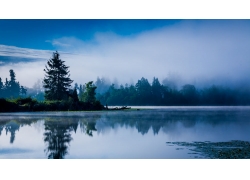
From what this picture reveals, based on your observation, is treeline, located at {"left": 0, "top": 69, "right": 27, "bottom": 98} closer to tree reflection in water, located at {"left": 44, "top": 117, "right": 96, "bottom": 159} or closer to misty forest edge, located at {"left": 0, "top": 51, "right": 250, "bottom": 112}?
misty forest edge, located at {"left": 0, "top": 51, "right": 250, "bottom": 112}

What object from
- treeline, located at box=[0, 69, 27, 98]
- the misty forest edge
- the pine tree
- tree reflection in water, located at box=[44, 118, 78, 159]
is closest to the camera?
tree reflection in water, located at box=[44, 118, 78, 159]

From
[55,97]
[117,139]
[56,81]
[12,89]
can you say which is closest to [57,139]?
[117,139]

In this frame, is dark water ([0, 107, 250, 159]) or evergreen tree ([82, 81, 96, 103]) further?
evergreen tree ([82, 81, 96, 103])

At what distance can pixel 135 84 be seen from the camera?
1461 cm

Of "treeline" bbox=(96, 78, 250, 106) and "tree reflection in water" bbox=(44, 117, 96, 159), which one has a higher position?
"treeline" bbox=(96, 78, 250, 106)

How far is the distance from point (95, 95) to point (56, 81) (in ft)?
7.90

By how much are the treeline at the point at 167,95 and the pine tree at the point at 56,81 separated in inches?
76.3

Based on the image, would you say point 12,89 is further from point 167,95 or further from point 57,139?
point 57,139

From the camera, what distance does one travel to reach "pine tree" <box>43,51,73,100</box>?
16.6 meters

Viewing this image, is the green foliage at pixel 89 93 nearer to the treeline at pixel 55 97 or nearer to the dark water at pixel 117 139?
the treeline at pixel 55 97

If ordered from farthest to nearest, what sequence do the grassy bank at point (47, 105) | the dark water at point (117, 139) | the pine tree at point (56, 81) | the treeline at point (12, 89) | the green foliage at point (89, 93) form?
the grassy bank at point (47, 105)
the pine tree at point (56, 81)
the green foliage at point (89, 93)
the treeline at point (12, 89)
the dark water at point (117, 139)

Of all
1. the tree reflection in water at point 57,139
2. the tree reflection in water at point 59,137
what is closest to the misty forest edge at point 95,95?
the tree reflection in water at point 59,137

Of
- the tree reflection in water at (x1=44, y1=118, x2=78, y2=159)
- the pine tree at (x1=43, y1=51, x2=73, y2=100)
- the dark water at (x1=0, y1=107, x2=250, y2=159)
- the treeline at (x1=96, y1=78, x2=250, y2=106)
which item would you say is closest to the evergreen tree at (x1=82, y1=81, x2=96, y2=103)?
the treeline at (x1=96, y1=78, x2=250, y2=106)

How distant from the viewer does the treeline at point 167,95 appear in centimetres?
1421
